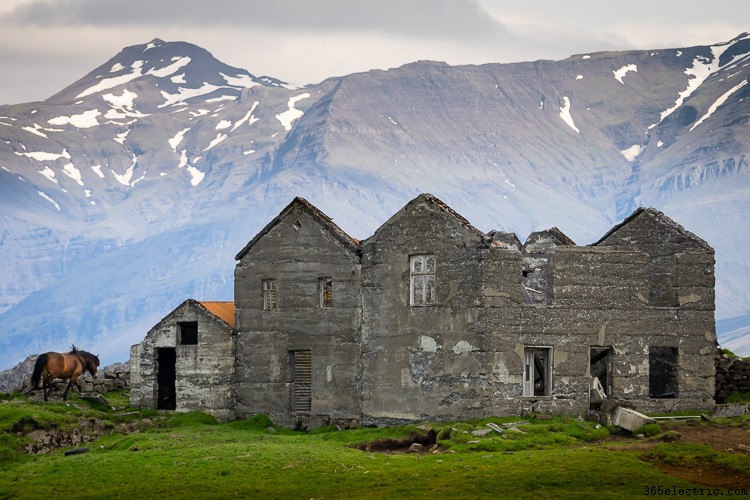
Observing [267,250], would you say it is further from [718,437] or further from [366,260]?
[718,437]

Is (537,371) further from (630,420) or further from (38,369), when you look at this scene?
(38,369)

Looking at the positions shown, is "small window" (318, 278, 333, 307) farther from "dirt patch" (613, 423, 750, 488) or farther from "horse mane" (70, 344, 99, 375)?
"dirt patch" (613, 423, 750, 488)

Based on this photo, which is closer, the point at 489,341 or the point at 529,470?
the point at 529,470

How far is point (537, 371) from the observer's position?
156ft

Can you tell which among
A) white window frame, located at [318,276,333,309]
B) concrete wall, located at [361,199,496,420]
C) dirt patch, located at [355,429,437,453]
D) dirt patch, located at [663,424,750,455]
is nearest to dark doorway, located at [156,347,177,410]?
white window frame, located at [318,276,333,309]

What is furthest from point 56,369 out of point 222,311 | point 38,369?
point 222,311

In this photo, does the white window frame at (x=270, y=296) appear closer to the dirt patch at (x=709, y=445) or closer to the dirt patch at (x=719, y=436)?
the dirt patch at (x=709, y=445)

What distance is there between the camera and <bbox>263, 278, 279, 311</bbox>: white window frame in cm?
5158

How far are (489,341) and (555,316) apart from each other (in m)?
2.52

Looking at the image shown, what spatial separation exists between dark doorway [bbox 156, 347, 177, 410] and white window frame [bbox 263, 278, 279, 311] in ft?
14.7

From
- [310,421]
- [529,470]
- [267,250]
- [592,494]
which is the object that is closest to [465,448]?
[529,470]

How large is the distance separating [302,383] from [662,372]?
1310 cm

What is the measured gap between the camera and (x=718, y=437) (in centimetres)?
4112

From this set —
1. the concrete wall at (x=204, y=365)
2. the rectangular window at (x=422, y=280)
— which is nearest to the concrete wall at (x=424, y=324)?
the rectangular window at (x=422, y=280)
